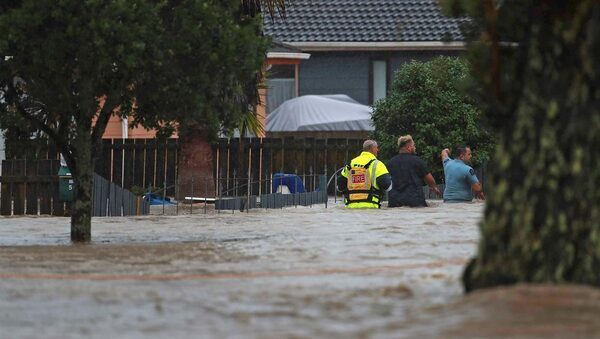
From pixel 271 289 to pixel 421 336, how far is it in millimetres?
2773

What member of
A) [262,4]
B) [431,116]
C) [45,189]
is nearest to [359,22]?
[431,116]

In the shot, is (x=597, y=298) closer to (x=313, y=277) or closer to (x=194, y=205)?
(x=313, y=277)

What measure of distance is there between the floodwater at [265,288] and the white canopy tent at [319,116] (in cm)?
2037

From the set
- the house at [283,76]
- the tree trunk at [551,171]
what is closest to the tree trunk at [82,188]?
the tree trunk at [551,171]

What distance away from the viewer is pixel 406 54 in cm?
4366

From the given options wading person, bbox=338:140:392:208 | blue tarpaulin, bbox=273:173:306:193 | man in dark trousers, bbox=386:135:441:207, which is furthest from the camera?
blue tarpaulin, bbox=273:173:306:193

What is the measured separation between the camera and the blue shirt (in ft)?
86.3

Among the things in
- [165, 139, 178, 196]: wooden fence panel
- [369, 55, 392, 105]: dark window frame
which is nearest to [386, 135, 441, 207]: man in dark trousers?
[165, 139, 178, 196]: wooden fence panel

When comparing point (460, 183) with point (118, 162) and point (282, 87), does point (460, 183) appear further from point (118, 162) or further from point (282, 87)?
point (282, 87)

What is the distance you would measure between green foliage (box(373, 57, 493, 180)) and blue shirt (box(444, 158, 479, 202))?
6.43 meters

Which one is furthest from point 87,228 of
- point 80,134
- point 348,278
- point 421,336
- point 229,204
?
point 421,336

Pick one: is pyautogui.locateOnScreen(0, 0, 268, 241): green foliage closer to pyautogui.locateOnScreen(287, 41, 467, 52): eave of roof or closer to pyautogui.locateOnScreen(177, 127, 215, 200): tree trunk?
pyautogui.locateOnScreen(177, 127, 215, 200): tree trunk

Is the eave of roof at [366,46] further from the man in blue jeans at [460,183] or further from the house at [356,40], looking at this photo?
the man in blue jeans at [460,183]

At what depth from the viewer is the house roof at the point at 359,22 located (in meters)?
42.8
